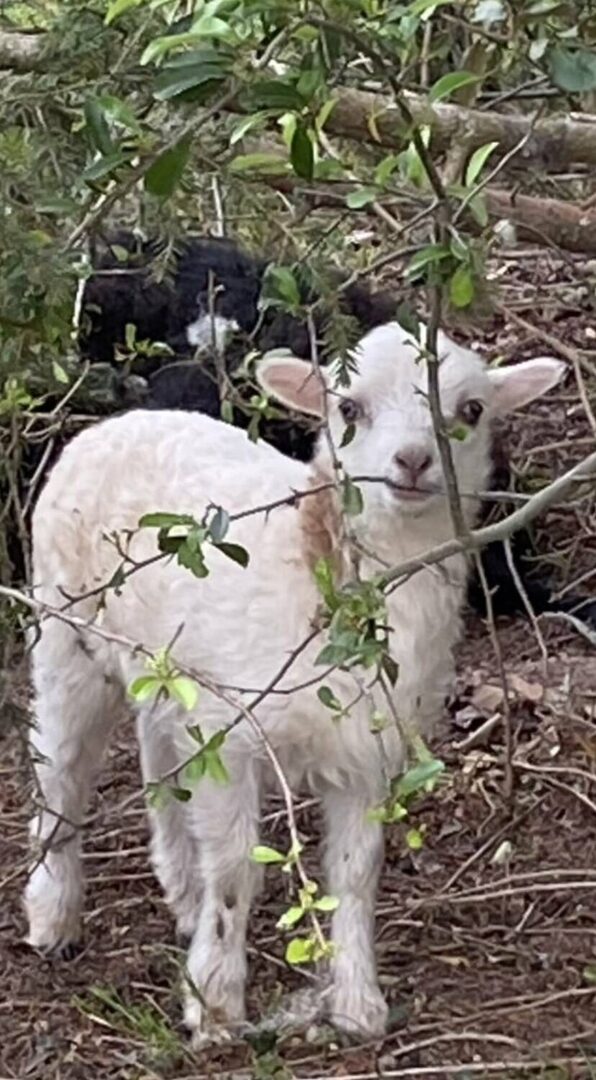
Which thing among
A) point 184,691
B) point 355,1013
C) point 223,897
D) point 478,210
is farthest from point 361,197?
point 355,1013

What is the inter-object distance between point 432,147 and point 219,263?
3443 mm

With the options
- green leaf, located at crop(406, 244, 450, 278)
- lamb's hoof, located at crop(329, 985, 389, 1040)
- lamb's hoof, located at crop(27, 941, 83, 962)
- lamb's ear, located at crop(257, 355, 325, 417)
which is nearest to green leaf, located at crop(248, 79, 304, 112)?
green leaf, located at crop(406, 244, 450, 278)

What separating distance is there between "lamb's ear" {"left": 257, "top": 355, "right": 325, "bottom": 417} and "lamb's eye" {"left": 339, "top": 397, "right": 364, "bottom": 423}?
0.13 meters

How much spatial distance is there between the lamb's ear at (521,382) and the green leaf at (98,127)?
1864 millimetres

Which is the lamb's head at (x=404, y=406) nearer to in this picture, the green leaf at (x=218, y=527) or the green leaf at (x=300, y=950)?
the green leaf at (x=218, y=527)

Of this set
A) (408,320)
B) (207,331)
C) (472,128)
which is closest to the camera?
(408,320)

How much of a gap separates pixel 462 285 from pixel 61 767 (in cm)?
222

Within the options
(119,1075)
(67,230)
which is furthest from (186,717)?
(67,230)

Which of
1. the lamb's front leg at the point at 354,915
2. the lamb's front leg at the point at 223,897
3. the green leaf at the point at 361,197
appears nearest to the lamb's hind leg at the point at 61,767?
the lamb's front leg at the point at 223,897

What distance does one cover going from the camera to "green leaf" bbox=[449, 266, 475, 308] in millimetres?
2615

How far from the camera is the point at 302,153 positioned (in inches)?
91.9

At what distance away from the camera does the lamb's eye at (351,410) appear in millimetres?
3910

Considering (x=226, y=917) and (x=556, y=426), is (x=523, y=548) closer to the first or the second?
(x=556, y=426)

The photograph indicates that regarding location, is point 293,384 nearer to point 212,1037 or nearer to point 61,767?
point 61,767
